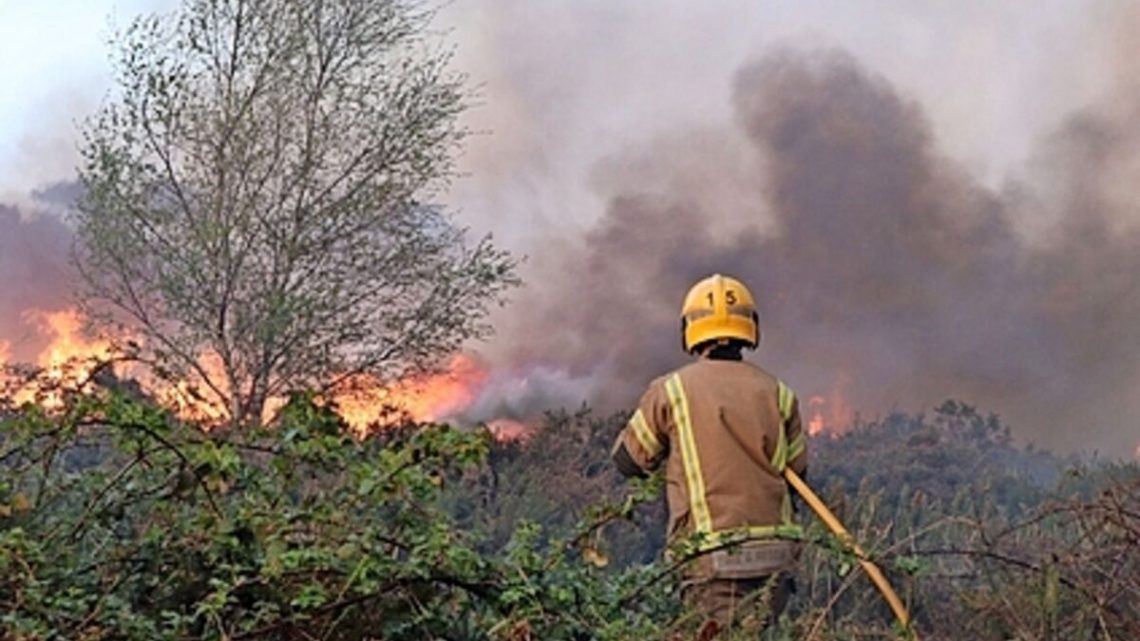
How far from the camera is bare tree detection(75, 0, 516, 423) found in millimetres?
14555

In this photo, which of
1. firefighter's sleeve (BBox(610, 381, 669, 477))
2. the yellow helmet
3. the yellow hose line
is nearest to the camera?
the yellow hose line

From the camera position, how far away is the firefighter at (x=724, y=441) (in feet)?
15.2

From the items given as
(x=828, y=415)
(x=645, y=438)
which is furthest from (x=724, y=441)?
(x=828, y=415)

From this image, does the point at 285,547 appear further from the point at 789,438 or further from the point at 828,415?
the point at 828,415

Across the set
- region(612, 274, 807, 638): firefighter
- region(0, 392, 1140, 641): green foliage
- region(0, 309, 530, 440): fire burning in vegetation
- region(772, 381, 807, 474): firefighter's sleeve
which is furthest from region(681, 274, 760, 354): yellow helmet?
region(0, 309, 530, 440): fire burning in vegetation

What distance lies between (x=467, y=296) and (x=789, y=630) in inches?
446

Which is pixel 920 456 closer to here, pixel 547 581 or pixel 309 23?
pixel 309 23

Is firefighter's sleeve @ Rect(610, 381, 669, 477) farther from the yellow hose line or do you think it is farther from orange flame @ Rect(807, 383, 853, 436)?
orange flame @ Rect(807, 383, 853, 436)

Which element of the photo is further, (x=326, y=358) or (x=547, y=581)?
(x=326, y=358)

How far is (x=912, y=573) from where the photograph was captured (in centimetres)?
344

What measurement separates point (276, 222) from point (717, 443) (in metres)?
10.9

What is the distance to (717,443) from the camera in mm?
4723

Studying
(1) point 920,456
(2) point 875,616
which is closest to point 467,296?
(1) point 920,456

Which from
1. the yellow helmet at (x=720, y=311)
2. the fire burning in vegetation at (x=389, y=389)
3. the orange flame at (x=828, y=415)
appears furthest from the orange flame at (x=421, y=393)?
the yellow helmet at (x=720, y=311)
